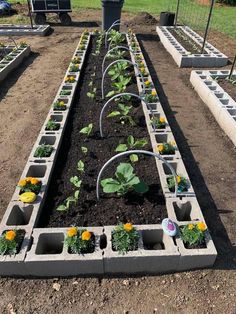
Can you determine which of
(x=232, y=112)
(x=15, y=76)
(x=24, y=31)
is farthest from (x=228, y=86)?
(x=24, y=31)

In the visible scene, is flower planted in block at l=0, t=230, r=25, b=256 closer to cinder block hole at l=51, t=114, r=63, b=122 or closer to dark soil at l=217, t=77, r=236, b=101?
cinder block hole at l=51, t=114, r=63, b=122

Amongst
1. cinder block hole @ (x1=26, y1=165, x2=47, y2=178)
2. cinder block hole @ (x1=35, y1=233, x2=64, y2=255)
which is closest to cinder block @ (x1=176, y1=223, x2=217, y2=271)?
cinder block hole @ (x1=35, y1=233, x2=64, y2=255)

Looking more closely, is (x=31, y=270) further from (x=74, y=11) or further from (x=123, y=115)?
(x=74, y=11)

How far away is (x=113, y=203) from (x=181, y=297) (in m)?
1.23

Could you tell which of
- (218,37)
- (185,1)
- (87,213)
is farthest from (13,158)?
(185,1)

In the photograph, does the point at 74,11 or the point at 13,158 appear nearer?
the point at 13,158

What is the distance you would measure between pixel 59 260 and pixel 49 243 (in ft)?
1.28

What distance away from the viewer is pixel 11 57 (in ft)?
26.9

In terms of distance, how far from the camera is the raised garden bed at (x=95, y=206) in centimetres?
277

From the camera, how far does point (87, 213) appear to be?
3.26 m

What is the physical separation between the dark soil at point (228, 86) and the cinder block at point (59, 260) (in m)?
4.37

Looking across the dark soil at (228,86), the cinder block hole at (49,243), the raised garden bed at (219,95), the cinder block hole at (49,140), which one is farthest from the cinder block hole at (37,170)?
the dark soil at (228,86)

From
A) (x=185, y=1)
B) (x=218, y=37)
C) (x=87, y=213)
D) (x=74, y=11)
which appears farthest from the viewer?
(x=185, y=1)

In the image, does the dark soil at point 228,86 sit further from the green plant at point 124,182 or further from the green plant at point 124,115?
the green plant at point 124,182
